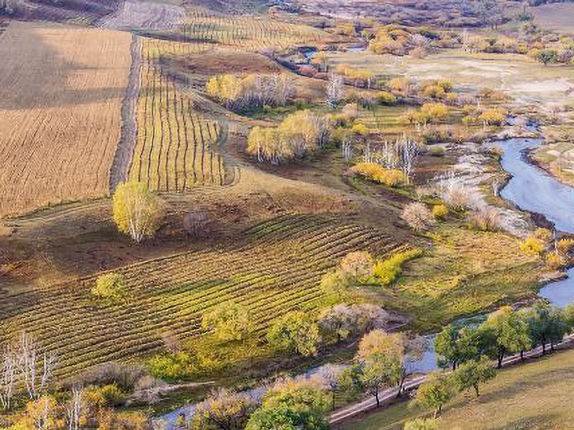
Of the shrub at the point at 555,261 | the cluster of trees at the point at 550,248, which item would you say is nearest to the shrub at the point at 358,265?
the cluster of trees at the point at 550,248

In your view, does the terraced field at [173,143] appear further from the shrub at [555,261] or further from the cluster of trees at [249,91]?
the shrub at [555,261]

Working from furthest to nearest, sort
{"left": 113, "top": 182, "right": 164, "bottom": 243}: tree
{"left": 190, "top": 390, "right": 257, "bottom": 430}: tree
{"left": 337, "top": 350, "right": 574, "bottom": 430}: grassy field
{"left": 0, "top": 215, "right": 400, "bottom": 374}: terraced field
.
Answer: {"left": 113, "top": 182, "right": 164, "bottom": 243}: tree, {"left": 0, "top": 215, "right": 400, "bottom": 374}: terraced field, {"left": 190, "top": 390, "right": 257, "bottom": 430}: tree, {"left": 337, "top": 350, "right": 574, "bottom": 430}: grassy field

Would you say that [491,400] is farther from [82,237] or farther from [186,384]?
[82,237]

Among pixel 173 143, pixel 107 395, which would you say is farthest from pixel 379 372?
pixel 173 143

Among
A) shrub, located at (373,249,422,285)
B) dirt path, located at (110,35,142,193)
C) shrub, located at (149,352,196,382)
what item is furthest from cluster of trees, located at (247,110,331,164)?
shrub, located at (149,352,196,382)

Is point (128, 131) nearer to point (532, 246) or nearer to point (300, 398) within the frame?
point (532, 246)

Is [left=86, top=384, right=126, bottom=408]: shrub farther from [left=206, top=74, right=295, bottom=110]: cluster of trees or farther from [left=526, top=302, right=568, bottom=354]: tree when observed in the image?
[left=206, top=74, right=295, bottom=110]: cluster of trees
